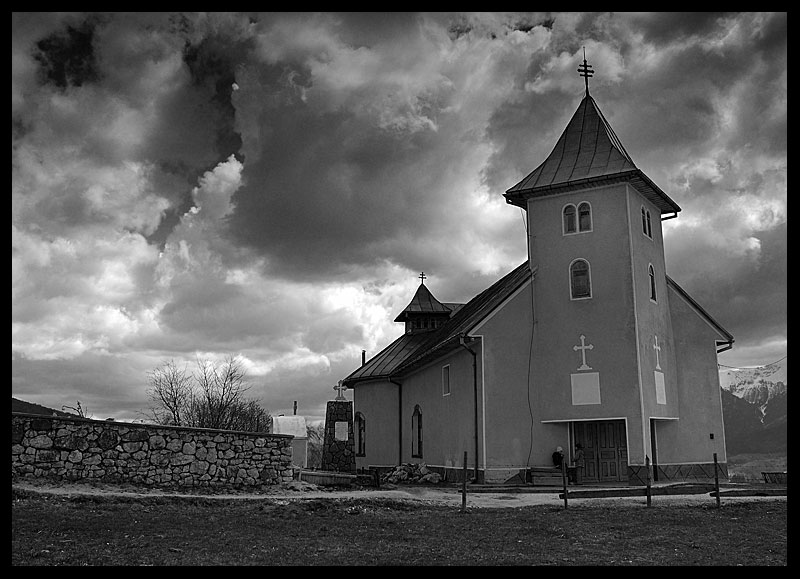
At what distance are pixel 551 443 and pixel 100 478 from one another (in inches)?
542

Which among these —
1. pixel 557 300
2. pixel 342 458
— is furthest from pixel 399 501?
pixel 342 458

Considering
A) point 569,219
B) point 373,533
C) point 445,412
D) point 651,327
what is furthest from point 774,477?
point 373,533

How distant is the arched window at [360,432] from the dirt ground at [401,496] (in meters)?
16.4

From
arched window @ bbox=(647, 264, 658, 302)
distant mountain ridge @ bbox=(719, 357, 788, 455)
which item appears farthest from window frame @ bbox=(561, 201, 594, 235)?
distant mountain ridge @ bbox=(719, 357, 788, 455)

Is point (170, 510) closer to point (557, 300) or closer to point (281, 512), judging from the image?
point (281, 512)

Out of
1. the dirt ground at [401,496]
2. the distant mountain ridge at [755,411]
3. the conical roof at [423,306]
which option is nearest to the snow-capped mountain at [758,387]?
the distant mountain ridge at [755,411]

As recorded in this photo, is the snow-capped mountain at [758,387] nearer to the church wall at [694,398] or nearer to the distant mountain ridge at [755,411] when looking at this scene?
the distant mountain ridge at [755,411]

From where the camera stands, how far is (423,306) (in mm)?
41531

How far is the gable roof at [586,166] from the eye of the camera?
25922 mm

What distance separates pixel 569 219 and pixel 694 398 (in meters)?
7.90

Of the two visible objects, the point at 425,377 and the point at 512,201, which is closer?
the point at 512,201

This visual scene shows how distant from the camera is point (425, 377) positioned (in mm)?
32031

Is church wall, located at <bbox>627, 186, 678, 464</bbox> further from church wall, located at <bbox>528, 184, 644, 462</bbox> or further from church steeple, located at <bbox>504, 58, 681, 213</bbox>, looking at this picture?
church steeple, located at <bbox>504, 58, 681, 213</bbox>

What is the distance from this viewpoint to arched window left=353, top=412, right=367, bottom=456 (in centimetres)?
3769
